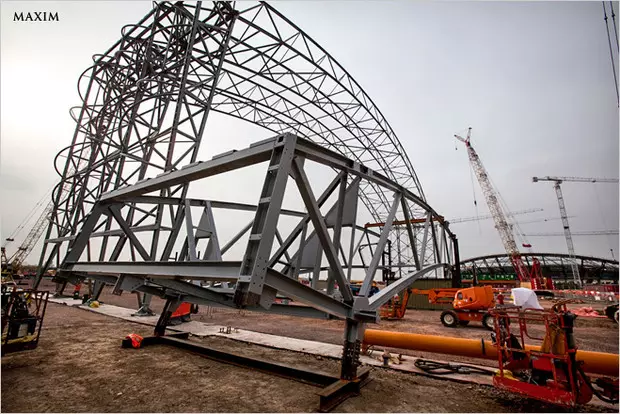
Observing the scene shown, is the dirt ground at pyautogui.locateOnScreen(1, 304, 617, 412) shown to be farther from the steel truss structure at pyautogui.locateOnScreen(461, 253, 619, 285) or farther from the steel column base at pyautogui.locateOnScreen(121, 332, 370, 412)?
the steel truss structure at pyautogui.locateOnScreen(461, 253, 619, 285)

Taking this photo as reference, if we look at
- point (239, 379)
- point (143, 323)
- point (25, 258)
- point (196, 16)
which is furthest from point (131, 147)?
point (25, 258)

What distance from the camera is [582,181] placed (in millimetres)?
73812

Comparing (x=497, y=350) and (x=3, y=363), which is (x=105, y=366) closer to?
(x=3, y=363)

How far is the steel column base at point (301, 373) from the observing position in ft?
13.0

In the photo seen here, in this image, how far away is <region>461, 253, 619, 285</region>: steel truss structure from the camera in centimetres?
6850

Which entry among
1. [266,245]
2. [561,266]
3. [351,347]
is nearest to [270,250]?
[266,245]

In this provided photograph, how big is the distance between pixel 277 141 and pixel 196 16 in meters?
8.38

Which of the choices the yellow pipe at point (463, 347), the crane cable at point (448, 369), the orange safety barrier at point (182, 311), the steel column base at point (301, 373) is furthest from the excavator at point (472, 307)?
the orange safety barrier at point (182, 311)

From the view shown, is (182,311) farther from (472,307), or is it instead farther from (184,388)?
(472,307)

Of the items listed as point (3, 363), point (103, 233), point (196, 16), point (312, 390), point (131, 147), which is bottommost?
point (3, 363)

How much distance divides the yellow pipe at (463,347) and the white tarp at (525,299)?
89 centimetres

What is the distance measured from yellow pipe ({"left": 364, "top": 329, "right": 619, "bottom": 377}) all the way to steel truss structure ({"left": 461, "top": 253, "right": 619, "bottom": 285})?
222 ft

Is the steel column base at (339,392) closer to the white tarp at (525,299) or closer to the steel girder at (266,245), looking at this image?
the steel girder at (266,245)

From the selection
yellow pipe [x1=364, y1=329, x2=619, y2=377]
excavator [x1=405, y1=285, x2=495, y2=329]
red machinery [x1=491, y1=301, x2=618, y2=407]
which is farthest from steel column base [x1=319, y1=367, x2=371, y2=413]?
excavator [x1=405, y1=285, x2=495, y2=329]
